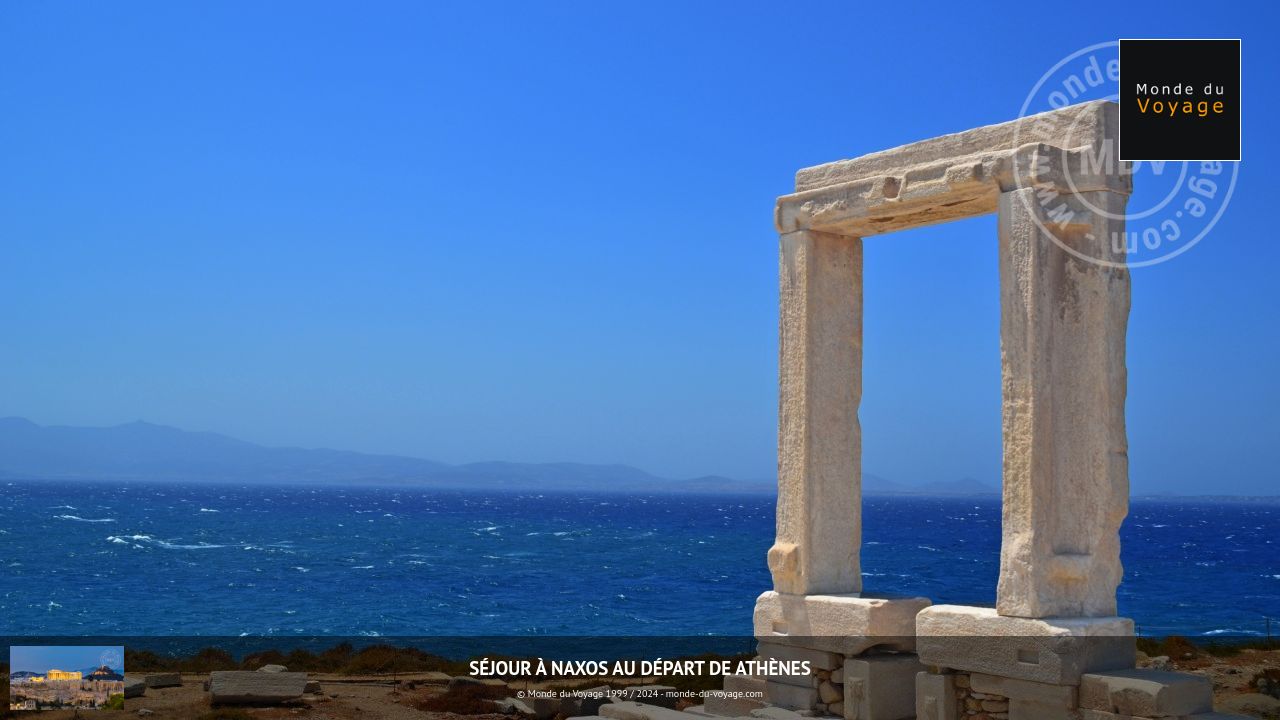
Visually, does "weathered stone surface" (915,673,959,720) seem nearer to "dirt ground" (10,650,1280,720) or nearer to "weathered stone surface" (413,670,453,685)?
"dirt ground" (10,650,1280,720)

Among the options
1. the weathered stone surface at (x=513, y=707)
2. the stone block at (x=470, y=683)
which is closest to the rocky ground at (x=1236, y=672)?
the weathered stone surface at (x=513, y=707)

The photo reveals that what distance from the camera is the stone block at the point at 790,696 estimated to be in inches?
395

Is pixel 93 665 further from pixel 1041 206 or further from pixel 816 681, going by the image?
pixel 1041 206

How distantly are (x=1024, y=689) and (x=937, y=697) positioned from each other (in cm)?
84

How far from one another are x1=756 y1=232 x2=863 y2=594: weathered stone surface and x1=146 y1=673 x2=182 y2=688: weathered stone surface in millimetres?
9763

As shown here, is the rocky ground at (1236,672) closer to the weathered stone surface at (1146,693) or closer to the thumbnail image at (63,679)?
the weathered stone surface at (1146,693)

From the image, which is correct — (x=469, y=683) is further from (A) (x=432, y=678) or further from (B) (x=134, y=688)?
(B) (x=134, y=688)

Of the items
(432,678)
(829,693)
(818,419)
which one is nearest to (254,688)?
(432,678)

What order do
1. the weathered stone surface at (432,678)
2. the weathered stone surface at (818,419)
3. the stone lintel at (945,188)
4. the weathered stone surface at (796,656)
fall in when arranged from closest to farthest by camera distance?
the stone lintel at (945,188) < the weathered stone surface at (796,656) < the weathered stone surface at (818,419) < the weathered stone surface at (432,678)

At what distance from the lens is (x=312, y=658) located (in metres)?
21.2

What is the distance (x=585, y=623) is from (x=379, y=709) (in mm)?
24285

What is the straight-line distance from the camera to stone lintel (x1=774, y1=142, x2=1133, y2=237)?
8.62m

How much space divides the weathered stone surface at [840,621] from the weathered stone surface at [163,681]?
381 inches

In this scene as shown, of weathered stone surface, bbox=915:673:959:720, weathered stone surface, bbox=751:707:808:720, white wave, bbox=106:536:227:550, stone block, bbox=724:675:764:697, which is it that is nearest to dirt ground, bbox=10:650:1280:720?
stone block, bbox=724:675:764:697
